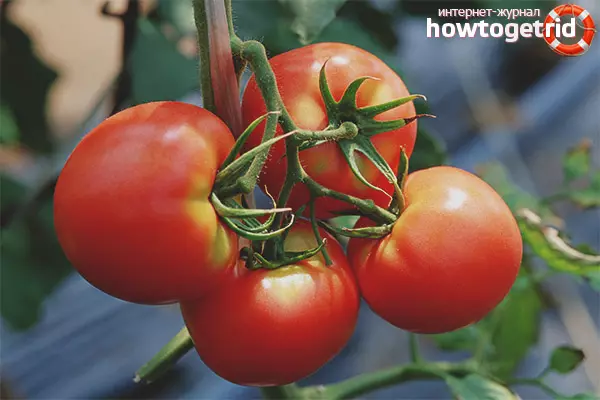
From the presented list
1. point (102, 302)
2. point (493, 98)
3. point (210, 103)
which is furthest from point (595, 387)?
point (210, 103)

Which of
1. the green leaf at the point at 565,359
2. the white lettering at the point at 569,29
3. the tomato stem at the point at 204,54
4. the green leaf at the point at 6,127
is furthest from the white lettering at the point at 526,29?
the green leaf at the point at 6,127

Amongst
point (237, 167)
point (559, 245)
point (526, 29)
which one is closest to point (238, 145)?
point (237, 167)

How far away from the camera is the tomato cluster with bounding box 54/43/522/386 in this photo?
359mm

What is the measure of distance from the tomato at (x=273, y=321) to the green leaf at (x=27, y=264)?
58 cm

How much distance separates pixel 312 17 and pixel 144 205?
282 mm

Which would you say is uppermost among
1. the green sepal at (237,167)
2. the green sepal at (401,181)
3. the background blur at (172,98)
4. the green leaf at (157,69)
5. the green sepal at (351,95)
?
the green sepal at (351,95)

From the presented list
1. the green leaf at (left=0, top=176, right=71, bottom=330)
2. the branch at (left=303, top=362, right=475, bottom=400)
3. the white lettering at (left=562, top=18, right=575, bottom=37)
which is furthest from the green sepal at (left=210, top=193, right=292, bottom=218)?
the green leaf at (left=0, top=176, right=71, bottom=330)

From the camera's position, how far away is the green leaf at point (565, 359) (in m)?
0.65

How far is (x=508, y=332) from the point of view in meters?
0.84

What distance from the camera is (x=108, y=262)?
1.19ft

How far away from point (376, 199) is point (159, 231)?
0.15 metres

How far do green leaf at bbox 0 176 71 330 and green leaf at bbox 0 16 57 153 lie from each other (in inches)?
3.9

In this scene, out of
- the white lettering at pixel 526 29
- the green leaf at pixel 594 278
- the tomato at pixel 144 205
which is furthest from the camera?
the white lettering at pixel 526 29

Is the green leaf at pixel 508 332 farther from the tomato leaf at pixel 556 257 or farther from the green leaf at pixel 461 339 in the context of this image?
the tomato leaf at pixel 556 257
